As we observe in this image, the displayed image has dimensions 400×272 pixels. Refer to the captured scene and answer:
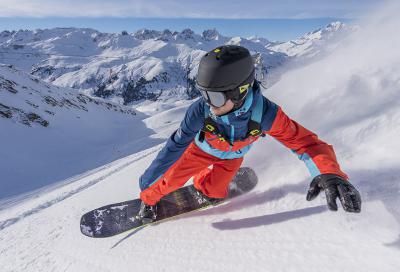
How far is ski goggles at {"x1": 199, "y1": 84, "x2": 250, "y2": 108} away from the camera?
129 inches

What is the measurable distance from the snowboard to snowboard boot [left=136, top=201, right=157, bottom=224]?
0.15ft

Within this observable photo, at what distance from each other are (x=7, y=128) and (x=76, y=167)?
5094 mm

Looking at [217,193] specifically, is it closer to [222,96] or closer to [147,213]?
[147,213]

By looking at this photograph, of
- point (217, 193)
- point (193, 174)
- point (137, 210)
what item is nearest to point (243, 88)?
point (193, 174)

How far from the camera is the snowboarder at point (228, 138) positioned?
10.3 ft

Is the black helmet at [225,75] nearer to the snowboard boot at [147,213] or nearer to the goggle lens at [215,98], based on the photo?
the goggle lens at [215,98]

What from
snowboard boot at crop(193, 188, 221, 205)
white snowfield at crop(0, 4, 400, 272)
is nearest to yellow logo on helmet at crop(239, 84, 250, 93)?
white snowfield at crop(0, 4, 400, 272)

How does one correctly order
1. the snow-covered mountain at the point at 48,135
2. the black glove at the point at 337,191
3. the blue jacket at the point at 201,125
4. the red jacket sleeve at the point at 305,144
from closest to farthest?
the black glove at the point at 337,191
the red jacket sleeve at the point at 305,144
the blue jacket at the point at 201,125
the snow-covered mountain at the point at 48,135

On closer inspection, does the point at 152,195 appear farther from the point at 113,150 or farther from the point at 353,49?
the point at 113,150

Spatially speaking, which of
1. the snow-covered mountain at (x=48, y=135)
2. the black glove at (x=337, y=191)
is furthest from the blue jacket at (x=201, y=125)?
the snow-covered mountain at (x=48, y=135)

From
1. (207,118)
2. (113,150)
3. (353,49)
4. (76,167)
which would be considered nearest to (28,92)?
(113,150)

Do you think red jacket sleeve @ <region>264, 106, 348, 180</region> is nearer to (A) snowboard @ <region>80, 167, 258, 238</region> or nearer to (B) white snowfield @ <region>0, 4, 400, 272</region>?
(B) white snowfield @ <region>0, 4, 400, 272</region>

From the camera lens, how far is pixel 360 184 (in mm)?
3150

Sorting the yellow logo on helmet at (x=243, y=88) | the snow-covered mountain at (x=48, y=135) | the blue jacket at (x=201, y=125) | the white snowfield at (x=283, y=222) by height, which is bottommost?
the white snowfield at (x=283, y=222)
